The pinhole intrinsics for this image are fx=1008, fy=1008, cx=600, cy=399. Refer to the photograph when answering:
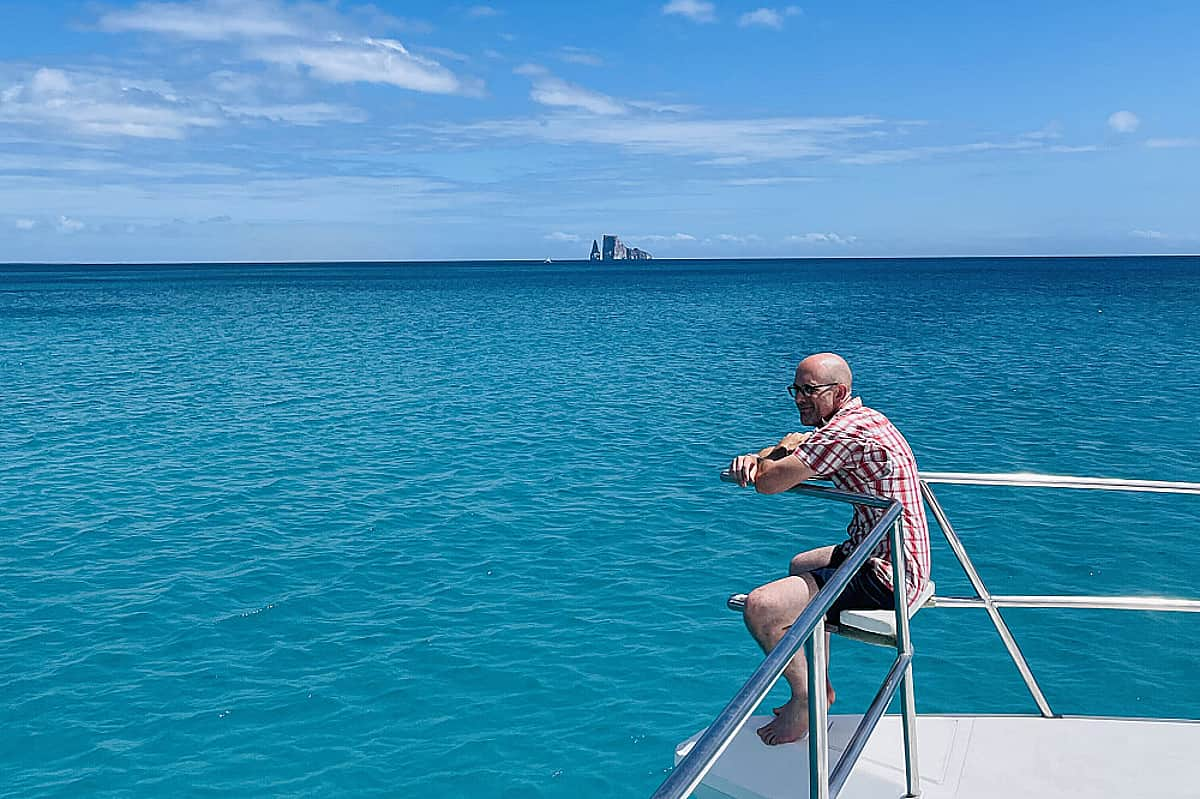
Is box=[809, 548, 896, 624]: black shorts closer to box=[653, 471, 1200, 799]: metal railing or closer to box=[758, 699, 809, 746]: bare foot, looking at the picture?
box=[653, 471, 1200, 799]: metal railing

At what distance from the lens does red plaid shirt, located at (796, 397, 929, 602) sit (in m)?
3.79

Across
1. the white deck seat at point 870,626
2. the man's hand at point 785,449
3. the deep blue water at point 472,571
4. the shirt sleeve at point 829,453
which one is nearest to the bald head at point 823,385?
the man's hand at point 785,449

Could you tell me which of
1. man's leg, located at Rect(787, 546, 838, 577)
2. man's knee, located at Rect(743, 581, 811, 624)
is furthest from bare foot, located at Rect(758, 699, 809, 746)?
man's leg, located at Rect(787, 546, 838, 577)

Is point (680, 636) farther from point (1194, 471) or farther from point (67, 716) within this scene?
point (1194, 471)

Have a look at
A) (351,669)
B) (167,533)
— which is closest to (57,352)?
(167,533)

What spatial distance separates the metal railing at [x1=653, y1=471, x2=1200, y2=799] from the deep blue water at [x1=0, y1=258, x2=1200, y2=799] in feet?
12.8

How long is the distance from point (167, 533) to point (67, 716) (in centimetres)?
504

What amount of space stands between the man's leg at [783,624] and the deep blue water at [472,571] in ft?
11.5

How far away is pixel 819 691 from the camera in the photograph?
2.53m

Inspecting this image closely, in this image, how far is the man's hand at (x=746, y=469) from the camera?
12.8 feet

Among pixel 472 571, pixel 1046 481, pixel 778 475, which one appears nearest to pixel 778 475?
pixel 778 475

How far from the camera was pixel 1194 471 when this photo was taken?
16.0m

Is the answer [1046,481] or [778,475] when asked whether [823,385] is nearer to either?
[778,475]

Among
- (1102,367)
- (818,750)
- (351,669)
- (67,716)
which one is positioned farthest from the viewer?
(1102,367)
